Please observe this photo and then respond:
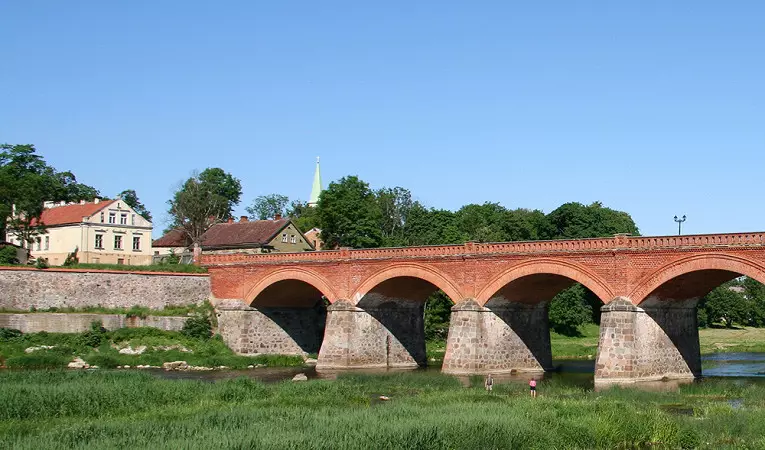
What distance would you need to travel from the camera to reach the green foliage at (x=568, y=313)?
247 ft

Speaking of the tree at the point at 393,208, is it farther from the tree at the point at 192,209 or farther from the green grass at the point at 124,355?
the green grass at the point at 124,355

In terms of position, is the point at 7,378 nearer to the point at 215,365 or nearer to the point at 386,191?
the point at 215,365

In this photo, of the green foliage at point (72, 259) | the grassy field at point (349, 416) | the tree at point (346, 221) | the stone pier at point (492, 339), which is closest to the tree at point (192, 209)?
the tree at point (346, 221)

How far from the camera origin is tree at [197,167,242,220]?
364 feet

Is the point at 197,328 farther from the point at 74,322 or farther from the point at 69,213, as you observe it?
the point at 69,213

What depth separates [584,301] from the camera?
80.4 meters

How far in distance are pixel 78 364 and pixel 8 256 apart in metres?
14.7

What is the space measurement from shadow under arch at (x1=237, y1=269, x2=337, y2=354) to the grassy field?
21.0 meters

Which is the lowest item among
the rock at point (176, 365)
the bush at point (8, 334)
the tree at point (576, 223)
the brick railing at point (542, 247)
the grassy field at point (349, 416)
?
the grassy field at point (349, 416)

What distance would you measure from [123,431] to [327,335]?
30018 mm

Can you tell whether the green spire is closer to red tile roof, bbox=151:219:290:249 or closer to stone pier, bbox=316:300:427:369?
red tile roof, bbox=151:219:290:249

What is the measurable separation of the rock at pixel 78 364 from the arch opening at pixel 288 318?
1260 centimetres

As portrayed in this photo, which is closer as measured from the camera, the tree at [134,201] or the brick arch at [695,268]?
the brick arch at [695,268]

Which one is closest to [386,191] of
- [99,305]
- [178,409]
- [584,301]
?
[584,301]
